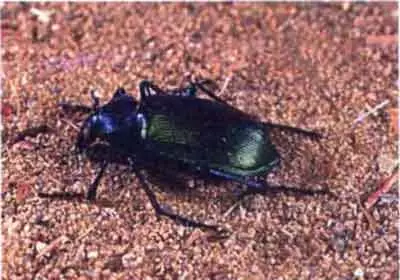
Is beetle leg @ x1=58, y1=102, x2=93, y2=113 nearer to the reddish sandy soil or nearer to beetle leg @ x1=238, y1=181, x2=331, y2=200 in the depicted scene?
the reddish sandy soil

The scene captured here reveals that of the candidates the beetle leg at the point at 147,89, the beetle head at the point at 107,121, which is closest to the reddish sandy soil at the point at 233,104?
the beetle head at the point at 107,121

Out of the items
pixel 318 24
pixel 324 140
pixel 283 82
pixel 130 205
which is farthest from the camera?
pixel 318 24

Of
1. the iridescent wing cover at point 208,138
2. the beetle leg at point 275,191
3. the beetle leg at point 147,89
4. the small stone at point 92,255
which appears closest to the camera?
the small stone at point 92,255

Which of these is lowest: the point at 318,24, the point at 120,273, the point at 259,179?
the point at 120,273

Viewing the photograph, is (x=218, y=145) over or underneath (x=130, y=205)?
over

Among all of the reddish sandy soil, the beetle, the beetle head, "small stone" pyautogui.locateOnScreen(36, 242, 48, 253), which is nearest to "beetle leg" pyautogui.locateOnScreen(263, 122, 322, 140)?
the reddish sandy soil

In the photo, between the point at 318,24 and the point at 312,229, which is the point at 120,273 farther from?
the point at 318,24

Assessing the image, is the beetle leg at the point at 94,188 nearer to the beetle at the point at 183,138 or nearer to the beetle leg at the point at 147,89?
the beetle at the point at 183,138

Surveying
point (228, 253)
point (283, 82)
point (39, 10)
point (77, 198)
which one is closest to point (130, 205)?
point (77, 198)
